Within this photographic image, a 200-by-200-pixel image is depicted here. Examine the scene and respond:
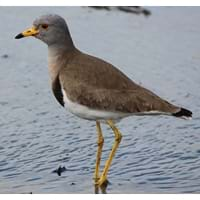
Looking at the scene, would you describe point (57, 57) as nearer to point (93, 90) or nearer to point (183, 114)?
point (93, 90)

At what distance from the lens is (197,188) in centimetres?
622

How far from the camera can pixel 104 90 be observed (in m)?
6.42

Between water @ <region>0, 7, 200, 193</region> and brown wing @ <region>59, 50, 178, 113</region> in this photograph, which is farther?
water @ <region>0, 7, 200, 193</region>

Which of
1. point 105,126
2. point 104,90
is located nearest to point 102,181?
point 104,90

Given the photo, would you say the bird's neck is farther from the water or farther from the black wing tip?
the black wing tip

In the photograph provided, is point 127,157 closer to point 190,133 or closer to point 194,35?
point 190,133

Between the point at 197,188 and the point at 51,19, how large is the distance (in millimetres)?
1666

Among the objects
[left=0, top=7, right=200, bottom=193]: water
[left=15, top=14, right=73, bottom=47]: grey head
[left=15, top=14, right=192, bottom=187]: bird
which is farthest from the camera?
[left=15, top=14, right=73, bottom=47]: grey head

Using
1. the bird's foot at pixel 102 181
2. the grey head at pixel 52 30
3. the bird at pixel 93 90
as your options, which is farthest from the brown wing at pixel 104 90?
the bird's foot at pixel 102 181

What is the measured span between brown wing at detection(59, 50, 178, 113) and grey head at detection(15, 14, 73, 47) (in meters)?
0.22

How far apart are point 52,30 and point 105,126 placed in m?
1.42

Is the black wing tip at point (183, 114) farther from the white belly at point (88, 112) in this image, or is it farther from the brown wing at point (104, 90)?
the white belly at point (88, 112)

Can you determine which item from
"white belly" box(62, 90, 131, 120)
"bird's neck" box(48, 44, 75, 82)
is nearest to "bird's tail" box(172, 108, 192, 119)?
"white belly" box(62, 90, 131, 120)

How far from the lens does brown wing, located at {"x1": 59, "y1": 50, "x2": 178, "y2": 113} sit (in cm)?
635
